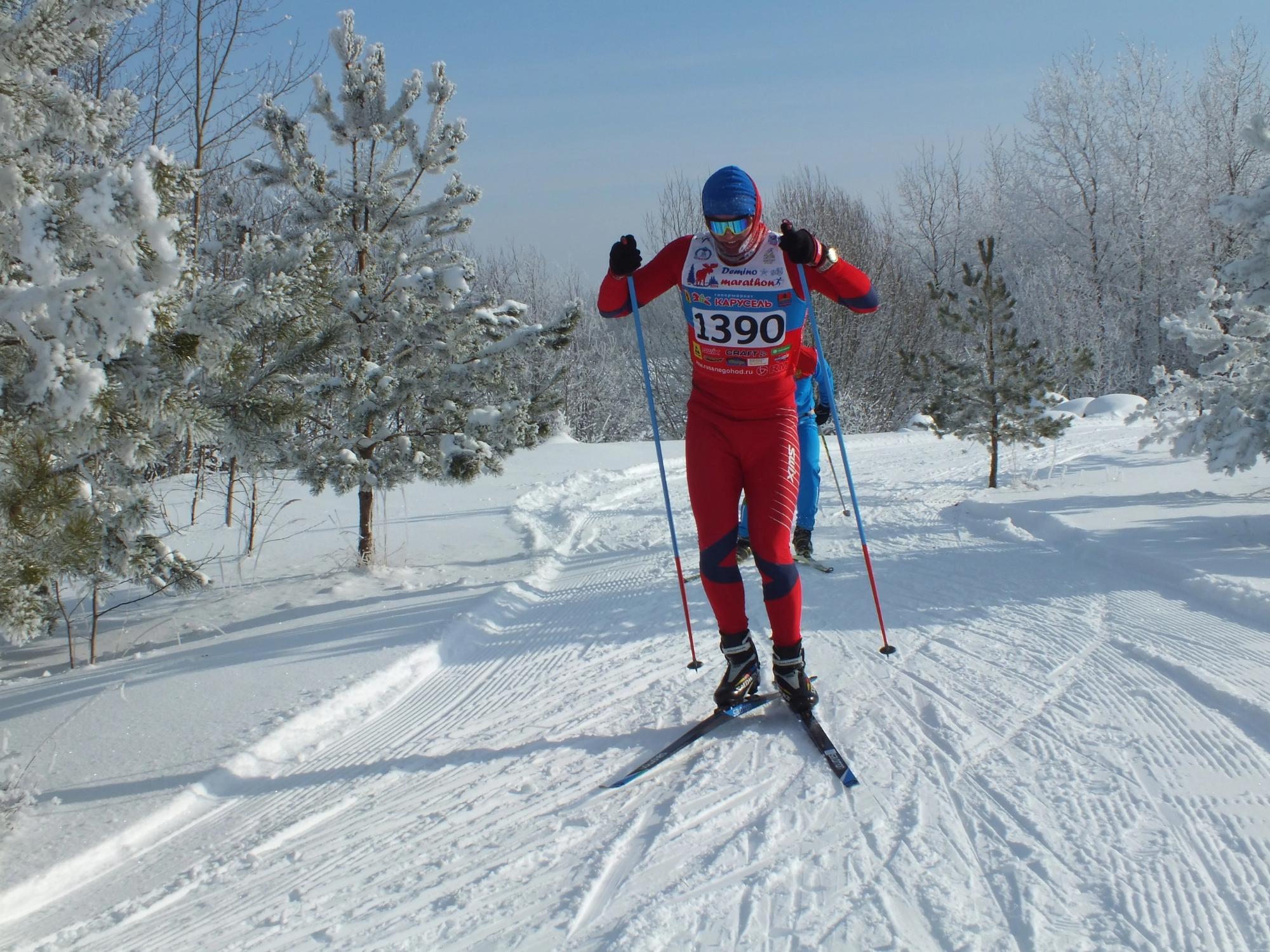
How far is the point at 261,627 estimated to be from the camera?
573cm

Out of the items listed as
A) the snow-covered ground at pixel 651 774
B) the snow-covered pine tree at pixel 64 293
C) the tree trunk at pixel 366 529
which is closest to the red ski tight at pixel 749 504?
the snow-covered ground at pixel 651 774

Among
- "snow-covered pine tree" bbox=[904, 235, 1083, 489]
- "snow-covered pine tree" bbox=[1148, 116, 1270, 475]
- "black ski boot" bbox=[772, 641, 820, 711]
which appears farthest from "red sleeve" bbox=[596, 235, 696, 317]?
"snow-covered pine tree" bbox=[904, 235, 1083, 489]

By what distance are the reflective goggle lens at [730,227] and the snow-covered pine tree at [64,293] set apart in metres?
2.05

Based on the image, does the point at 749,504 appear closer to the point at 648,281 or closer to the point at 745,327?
the point at 745,327

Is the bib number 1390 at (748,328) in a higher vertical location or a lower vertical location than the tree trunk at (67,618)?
higher

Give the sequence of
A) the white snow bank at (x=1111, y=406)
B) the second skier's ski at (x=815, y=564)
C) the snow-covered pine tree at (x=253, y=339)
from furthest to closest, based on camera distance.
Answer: the white snow bank at (x=1111, y=406), the second skier's ski at (x=815, y=564), the snow-covered pine tree at (x=253, y=339)

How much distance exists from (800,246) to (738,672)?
1.82 meters

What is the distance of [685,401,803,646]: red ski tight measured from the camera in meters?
3.63

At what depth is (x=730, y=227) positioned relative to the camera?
3.72 metres

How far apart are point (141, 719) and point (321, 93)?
5.38 meters

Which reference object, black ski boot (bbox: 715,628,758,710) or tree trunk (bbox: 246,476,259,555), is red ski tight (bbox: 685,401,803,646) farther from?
tree trunk (bbox: 246,476,259,555)

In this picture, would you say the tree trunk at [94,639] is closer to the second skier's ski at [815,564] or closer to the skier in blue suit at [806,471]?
the skier in blue suit at [806,471]

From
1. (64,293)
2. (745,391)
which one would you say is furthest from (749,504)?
(64,293)

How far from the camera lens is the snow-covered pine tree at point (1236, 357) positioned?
8180 mm
